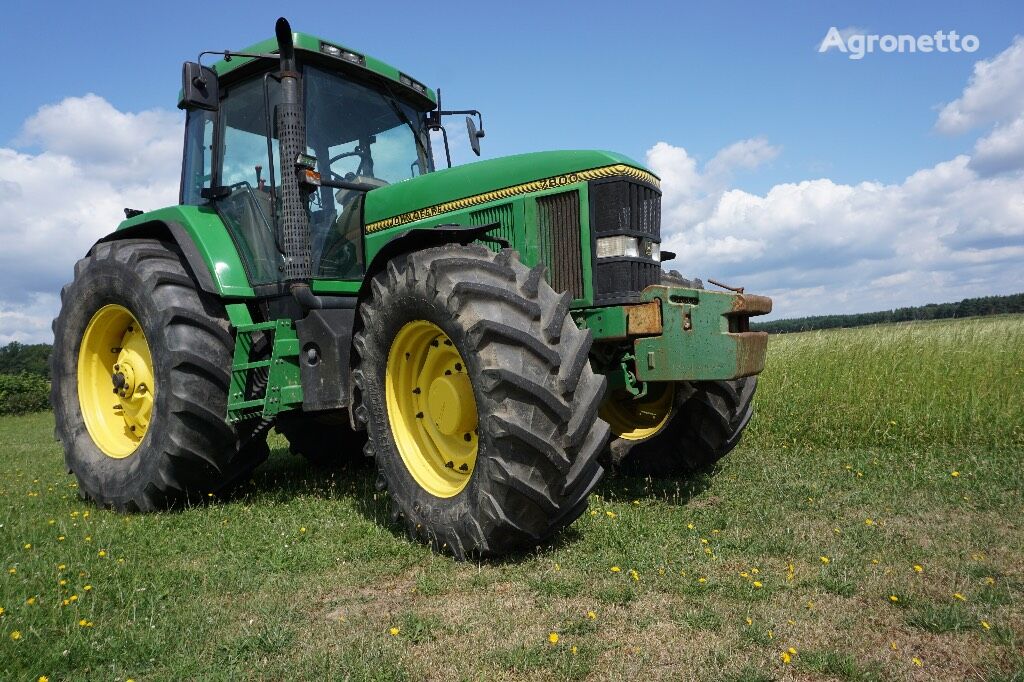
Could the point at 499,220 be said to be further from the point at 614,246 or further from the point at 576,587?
the point at 576,587

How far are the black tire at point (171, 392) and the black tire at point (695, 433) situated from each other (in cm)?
262

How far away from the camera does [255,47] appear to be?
4.95 meters

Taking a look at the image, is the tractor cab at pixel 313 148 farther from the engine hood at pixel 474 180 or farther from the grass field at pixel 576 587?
the grass field at pixel 576 587

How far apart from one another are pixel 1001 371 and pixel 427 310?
6.06 m

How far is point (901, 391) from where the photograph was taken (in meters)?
6.82

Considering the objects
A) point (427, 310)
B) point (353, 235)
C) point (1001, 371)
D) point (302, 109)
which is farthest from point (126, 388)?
point (1001, 371)

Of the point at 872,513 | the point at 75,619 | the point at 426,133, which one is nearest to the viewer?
the point at 75,619

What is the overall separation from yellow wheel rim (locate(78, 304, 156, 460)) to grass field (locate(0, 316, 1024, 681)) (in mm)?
603

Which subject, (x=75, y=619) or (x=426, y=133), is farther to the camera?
(x=426, y=133)

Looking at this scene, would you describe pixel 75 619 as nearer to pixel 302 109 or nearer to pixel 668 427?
pixel 302 109

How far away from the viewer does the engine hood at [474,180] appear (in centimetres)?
408

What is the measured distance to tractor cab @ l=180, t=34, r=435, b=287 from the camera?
186 inches

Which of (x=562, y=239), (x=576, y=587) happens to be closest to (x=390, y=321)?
(x=562, y=239)

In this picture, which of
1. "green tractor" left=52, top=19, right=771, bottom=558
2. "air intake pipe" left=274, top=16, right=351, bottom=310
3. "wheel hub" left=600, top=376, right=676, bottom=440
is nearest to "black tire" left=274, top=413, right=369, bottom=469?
"green tractor" left=52, top=19, right=771, bottom=558
